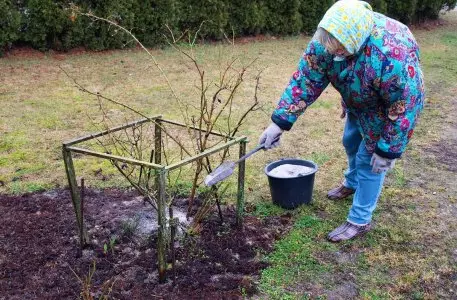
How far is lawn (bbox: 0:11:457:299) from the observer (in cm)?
284

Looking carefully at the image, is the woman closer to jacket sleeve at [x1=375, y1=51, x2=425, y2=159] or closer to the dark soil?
jacket sleeve at [x1=375, y1=51, x2=425, y2=159]

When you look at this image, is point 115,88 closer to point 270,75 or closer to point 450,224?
point 270,75

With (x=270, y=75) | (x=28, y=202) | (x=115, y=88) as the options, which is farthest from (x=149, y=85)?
(x=28, y=202)

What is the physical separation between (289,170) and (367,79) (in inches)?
45.9

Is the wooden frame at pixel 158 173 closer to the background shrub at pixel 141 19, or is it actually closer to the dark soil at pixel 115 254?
the dark soil at pixel 115 254

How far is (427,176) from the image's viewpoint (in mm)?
4164

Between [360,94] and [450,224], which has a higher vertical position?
[360,94]

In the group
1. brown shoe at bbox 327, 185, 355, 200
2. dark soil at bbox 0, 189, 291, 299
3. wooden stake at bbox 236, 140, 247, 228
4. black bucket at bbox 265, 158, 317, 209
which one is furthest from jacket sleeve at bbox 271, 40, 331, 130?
brown shoe at bbox 327, 185, 355, 200

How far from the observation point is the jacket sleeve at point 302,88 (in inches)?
109

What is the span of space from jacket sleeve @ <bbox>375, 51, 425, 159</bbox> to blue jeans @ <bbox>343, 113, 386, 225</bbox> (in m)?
0.34

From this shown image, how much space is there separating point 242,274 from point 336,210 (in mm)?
1075

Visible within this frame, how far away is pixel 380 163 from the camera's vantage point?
2768mm

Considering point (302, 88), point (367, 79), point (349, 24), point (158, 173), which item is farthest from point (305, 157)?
point (158, 173)

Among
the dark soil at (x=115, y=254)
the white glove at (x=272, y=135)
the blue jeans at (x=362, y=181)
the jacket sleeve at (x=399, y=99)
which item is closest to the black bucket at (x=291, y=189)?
the dark soil at (x=115, y=254)
